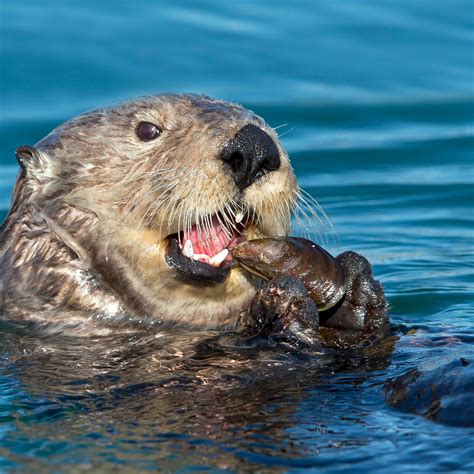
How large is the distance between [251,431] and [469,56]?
9.05m

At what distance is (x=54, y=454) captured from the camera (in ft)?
13.7

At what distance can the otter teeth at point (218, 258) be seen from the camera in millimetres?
5363

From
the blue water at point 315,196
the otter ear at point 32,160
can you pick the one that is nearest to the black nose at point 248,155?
the blue water at point 315,196

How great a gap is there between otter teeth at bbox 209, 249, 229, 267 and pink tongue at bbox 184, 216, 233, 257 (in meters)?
0.02

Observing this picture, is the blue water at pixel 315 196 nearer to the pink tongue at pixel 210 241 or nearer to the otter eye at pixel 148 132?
the pink tongue at pixel 210 241

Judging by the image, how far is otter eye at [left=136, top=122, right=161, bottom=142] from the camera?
18.3 feet

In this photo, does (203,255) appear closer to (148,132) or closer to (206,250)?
(206,250)

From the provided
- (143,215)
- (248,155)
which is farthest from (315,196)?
(248,155)

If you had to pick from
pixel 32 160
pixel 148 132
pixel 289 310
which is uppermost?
pixel 148 132

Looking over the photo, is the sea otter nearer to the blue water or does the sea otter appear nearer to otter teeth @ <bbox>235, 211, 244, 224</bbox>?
otter teeth @ <bbox>235, 211, 244, 224</bbox>

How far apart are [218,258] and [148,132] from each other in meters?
0.74

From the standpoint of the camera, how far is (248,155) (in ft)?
16.6

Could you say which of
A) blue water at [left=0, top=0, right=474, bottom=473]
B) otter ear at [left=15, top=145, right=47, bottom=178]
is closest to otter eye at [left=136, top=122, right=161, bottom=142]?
otter ear at [left=15, top=145, right=47, bottom=178]

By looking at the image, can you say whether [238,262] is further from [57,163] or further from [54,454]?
[54,454]
